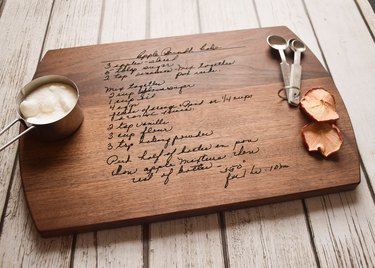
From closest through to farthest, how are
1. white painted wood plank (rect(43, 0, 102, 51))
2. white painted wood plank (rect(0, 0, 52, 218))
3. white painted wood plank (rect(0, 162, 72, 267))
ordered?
white painted wood plank (rect(0, 162, 72, 267)) < white painted wood plank (rect(0, 0, 52, 218)) < white painted wood plank (rect(43, 0, 102, 51))

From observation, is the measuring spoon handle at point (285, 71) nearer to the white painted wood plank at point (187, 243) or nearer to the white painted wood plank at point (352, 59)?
the white painted wood plank at point (352, 59)

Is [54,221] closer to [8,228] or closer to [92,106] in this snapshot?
[8,228]

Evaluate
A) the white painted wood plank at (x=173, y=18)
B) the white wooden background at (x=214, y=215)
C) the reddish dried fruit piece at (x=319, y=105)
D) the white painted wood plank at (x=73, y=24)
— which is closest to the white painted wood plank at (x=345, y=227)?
the white wooden background at (x=214, y=215)

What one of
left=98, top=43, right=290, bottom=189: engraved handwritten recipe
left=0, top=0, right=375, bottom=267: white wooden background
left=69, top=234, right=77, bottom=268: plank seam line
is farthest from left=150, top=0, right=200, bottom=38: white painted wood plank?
left=69, top=234, right=77, bottom=268: plank seam line

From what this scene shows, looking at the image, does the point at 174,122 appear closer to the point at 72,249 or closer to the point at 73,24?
the point at 72,249

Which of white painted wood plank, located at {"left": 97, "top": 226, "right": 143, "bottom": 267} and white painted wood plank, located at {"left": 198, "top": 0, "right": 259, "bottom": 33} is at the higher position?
white painted wood plank, located at {"left": 198, "top": 0, "right": 259, "bottom": 33}

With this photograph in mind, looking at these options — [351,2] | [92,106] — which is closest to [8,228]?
[92,106]

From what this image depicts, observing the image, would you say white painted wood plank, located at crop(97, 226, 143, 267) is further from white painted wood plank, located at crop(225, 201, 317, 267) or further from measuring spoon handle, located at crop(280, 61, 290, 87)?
measuring spoon handle, located at crop(280, 61, 290, 87)
